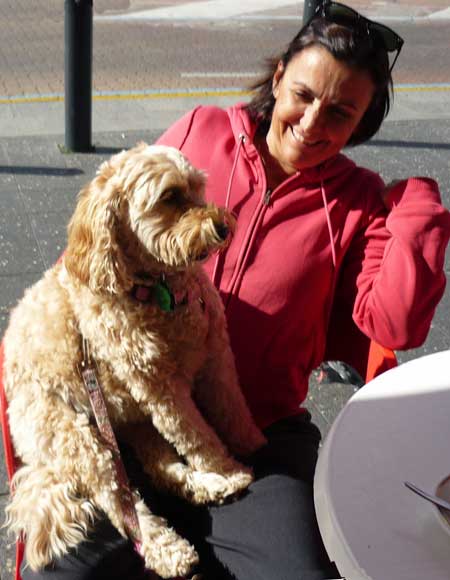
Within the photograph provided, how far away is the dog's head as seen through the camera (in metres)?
2.12

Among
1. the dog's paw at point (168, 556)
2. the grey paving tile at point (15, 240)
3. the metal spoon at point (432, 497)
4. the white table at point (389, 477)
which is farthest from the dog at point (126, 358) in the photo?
the grey paving tile at point (15, 240)

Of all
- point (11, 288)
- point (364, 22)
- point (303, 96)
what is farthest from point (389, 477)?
point (11, 288)

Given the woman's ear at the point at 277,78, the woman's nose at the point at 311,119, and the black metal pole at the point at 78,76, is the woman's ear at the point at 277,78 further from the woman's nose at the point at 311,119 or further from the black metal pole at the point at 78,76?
the black metal pole at the point at 78,76

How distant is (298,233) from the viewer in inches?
93.5

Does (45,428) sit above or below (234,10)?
above

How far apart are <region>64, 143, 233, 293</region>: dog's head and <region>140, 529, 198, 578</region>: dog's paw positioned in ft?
2.24

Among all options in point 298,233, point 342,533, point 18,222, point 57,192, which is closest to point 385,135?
point 57,192

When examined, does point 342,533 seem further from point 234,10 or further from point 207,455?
point 234,10

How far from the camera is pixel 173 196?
7.34ft

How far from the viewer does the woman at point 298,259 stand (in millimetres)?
2115

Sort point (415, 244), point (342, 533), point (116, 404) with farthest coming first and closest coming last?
point (116, 404)
point (415, 244)
point (342, 533)

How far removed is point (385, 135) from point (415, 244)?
4.92 metres

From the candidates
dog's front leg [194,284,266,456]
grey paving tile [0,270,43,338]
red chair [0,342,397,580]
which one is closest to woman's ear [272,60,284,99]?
dog's front leg [194,284,266,456]

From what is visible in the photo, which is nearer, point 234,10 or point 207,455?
point 207,455
